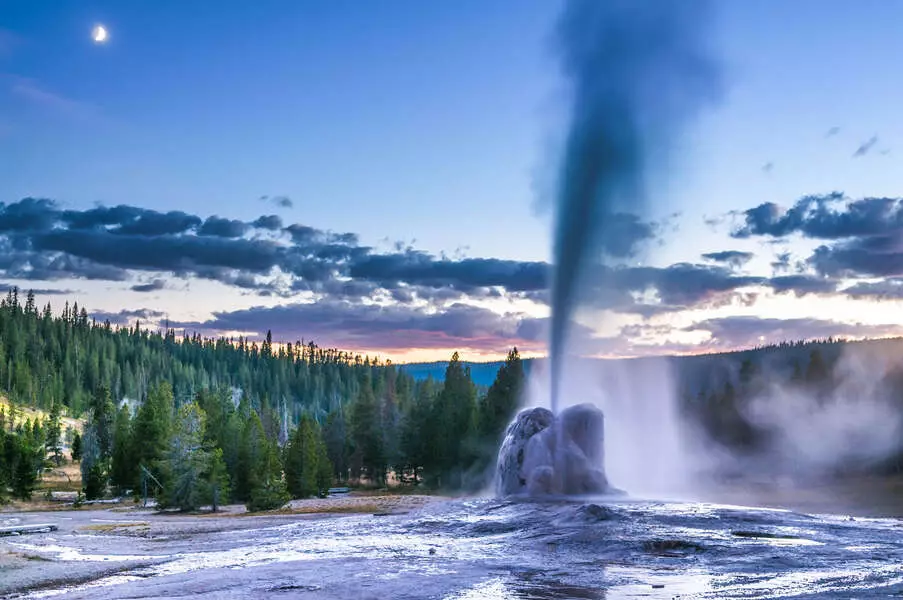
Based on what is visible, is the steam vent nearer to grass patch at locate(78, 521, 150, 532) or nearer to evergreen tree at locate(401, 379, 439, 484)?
grass patch at locate(78, 521, 150, 532)

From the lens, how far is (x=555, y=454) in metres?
40.8

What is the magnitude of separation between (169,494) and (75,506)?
17.2 metres

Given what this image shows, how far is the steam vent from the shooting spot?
4022cm

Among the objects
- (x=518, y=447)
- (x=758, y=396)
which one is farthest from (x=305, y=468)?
(x=758, y=396)

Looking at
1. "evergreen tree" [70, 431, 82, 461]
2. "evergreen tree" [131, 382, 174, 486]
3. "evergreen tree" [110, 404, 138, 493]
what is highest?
"evergreen tree" [131, 382, 174, 486]

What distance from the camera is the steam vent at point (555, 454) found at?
40.2 m

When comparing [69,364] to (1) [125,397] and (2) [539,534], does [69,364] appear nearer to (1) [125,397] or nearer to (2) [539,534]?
(1) [125,397]

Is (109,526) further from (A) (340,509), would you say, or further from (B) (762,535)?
(B) (762,535)

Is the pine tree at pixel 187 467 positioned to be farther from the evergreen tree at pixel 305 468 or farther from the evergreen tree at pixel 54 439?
the evergreen tree at pixel 54 439

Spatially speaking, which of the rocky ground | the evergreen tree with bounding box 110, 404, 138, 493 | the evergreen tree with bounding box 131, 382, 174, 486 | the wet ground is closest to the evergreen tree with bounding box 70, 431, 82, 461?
the evergreen tree with bounding box 110, 404, 138, 493

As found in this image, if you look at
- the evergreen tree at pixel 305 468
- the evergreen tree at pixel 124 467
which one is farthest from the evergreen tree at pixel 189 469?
the evergreen tree at pixel 124 467

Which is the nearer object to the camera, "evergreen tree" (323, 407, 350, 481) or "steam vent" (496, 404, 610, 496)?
"steam vent" (496, 404, 610, 496)

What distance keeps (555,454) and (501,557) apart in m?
17.8

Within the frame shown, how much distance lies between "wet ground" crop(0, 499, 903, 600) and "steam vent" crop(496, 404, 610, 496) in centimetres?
373
